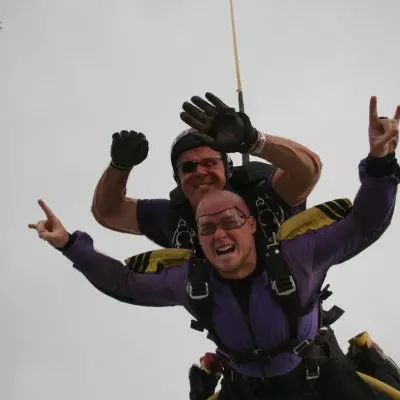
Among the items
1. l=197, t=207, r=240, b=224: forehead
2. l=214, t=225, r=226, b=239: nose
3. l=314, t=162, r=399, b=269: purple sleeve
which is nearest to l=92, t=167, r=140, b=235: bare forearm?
l=197, t=207, r=240, b=224: forehead

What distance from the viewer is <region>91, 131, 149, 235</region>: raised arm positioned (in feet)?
15.2

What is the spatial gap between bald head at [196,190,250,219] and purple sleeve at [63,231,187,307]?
49cm

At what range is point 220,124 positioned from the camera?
3.64 m

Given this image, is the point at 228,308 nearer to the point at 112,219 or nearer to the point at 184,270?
the point at 184,270

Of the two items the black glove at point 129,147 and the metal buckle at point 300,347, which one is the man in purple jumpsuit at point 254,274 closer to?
the metal buckle at point 300,347

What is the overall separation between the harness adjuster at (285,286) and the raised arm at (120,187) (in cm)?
169

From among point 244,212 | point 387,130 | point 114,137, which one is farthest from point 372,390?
point 114,137

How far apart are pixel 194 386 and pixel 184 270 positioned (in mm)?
1395

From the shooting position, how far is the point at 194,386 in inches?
197

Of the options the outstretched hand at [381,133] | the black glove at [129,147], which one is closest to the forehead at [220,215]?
the black glove at [129,147]

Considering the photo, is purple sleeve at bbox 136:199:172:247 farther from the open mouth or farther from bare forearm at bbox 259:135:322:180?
bare forearm at bbox 259:135:322:180

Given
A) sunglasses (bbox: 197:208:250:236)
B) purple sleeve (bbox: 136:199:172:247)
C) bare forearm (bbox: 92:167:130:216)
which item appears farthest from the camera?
purple sleeve (bbox: 136:199:172:247)

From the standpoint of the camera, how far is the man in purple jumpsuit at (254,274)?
3.58 metres

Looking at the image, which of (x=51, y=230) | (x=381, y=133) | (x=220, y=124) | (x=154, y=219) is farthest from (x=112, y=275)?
(x=381, y=133)
